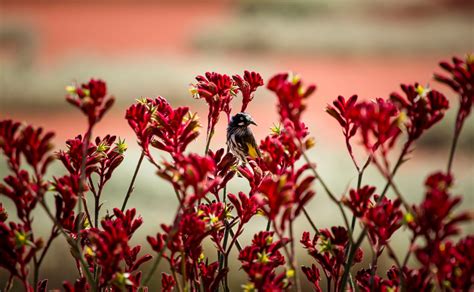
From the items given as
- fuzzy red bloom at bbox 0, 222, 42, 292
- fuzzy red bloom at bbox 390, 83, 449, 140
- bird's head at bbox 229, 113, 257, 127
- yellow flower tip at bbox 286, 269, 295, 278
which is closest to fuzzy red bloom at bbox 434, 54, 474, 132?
fuzzy red bloom at bbox 390, 83, 449, 140

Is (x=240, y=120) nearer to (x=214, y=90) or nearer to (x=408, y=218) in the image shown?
(x=214, y=90)

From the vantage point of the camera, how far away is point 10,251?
0.72 metres

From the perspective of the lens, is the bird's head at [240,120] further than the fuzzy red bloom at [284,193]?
Yes

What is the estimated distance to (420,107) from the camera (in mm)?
722

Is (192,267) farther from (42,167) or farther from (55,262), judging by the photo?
(55,262)

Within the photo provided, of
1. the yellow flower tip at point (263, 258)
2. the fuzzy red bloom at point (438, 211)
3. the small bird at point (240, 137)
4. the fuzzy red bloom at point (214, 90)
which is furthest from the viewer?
the small bird at point (240, 137)

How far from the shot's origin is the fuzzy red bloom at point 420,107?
0.72m

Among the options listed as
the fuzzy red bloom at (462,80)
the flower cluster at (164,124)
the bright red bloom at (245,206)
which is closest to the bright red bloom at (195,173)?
the flower cluster at (164,124)

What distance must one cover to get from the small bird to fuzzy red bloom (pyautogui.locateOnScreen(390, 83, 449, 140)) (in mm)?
285

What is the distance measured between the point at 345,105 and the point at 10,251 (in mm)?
439

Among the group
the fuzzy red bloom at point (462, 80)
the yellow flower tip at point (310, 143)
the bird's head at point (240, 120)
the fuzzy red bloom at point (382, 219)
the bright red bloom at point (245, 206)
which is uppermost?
the bird's head at point (240, 120)

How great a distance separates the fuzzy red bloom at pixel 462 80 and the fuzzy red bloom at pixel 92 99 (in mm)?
363

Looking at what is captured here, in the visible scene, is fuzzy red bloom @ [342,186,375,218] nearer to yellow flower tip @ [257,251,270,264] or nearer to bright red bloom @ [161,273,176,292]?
yellow flower tip @ [257,251,270,264]

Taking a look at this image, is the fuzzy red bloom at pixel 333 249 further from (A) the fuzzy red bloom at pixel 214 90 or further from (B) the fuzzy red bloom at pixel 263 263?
(A) the fuzzy red bloom at pixel 214 90
